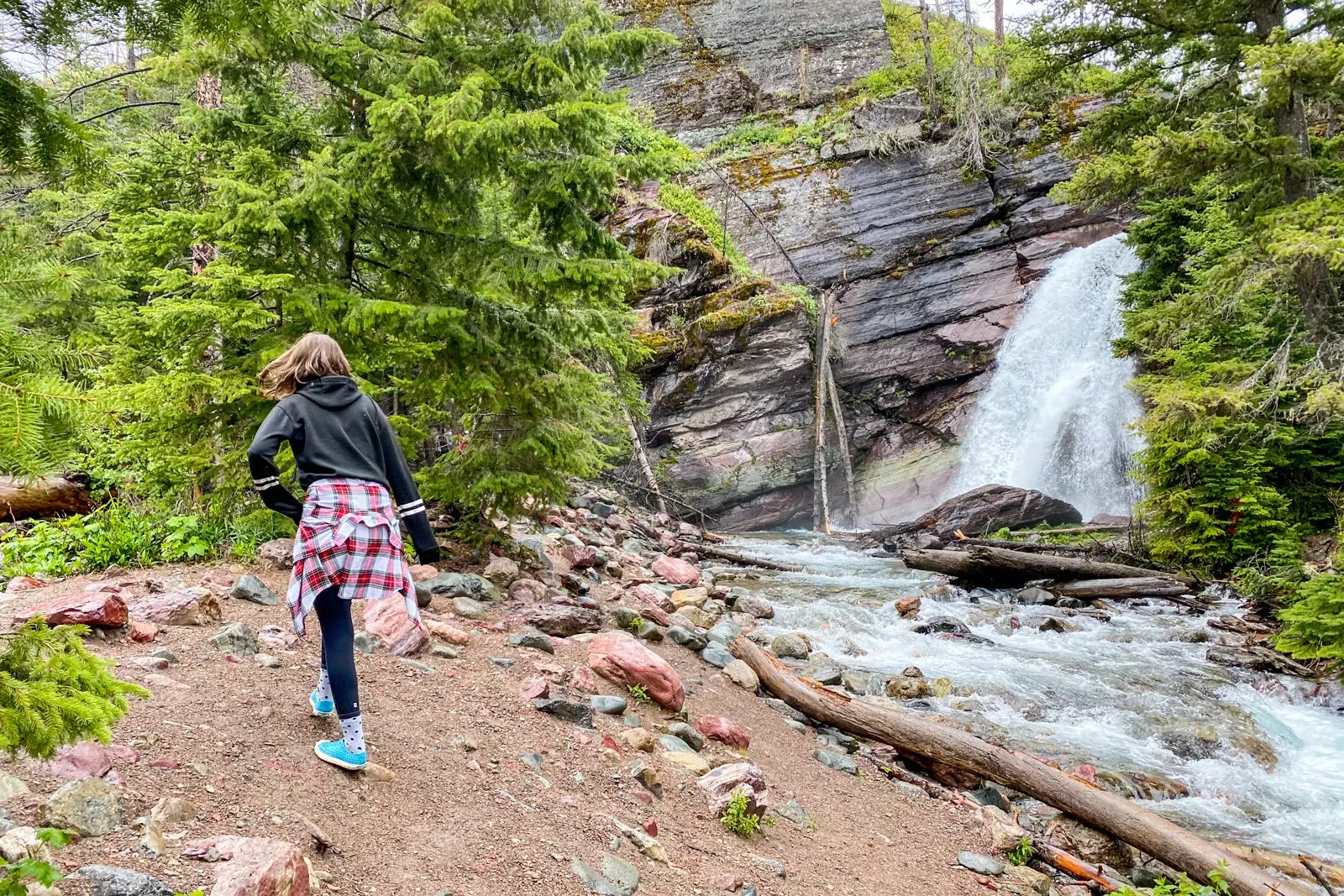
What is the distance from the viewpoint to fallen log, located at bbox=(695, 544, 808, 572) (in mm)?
14470

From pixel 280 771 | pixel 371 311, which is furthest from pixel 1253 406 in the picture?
pixel 280 771

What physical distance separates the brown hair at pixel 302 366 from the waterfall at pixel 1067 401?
2045 centimetres

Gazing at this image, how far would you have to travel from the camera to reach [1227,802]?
5.89 meters

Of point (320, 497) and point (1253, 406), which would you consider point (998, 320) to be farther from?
point (320, 497)

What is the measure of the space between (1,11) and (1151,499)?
13763 mm

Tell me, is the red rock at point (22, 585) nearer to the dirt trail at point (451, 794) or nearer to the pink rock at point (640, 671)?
the dirt trail at point (451, 794)

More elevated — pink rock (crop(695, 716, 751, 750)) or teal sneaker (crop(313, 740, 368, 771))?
teal sneaker (crop(313, 740, 368, 771))

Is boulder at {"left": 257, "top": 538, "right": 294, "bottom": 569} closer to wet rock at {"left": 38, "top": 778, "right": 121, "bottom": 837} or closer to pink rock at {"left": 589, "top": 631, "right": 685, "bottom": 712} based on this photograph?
pink rock at {"left": 589, "top": 631, "right": 685, "bottom": 712}

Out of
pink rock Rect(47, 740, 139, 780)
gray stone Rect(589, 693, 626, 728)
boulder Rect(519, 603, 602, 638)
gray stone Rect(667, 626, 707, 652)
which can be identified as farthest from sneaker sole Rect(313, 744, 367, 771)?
gray stone Rect(667, 626, 707, 652)

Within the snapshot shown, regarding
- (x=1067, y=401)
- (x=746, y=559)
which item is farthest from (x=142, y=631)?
(x=1067, y=401)

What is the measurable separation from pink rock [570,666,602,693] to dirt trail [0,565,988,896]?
31 centimetres

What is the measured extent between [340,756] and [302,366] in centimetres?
189

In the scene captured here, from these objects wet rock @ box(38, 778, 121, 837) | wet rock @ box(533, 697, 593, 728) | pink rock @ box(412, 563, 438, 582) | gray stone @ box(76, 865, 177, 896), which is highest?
wet rock @ box(38, 778, 121, 837)

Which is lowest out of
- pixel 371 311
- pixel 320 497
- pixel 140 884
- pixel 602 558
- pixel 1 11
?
pixel 602 558
